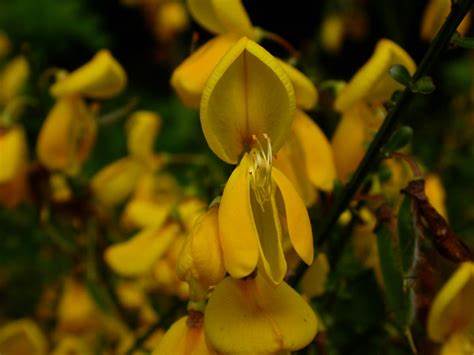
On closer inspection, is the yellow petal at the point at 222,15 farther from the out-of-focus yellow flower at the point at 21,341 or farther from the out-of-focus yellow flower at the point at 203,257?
the out-of-focus yellow flower at the point at 21,341

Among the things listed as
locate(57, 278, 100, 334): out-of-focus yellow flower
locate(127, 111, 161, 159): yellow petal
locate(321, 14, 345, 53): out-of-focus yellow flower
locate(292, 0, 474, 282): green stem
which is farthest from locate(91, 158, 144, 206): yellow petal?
locate(321, 14, 345, 53): out-of-focus yellow flower

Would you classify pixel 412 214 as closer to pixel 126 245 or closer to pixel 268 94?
pixel 268 94

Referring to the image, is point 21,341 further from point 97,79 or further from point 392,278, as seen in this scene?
point 392,278

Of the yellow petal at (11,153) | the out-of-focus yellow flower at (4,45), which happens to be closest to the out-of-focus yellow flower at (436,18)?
the yellow petal at (11,153)

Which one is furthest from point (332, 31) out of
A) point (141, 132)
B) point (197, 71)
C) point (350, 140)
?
point (197, 71)

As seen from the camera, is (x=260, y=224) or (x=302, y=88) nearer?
(x=260, y=224)

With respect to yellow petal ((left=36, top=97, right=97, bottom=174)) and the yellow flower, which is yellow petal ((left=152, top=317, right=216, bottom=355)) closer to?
the yellow flower
